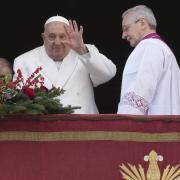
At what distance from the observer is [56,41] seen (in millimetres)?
7203

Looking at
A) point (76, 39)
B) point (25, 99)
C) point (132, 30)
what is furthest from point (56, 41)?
point (25, 99)

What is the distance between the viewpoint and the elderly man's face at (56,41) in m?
7.21

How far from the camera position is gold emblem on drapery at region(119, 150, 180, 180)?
18.8ft

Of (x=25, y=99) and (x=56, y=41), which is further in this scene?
(x=56, y=41)

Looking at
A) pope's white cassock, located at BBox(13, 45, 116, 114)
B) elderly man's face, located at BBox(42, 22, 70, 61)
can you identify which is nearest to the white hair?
pope's white cassock, located at BBox(13, 45, 116, 114)

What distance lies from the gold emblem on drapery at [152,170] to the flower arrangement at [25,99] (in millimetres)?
572

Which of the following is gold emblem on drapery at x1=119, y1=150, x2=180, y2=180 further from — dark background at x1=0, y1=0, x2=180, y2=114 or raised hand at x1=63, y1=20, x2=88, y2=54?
dark background at x1=0, y1=0, x2=180, y2=114

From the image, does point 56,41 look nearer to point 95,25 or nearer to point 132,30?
point 132,30

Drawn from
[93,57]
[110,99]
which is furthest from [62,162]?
[110,99]

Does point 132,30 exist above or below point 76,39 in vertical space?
above

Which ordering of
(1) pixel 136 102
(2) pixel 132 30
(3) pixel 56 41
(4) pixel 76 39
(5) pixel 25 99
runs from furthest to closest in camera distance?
1. (3) pixel 56 41
2. (2) pixel 132 30
3. (4) pixel 76 39
4. (1) pixel 136 102
5. (5) pixel 25 99

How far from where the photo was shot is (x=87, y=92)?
23.6ft

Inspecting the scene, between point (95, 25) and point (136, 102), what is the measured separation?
3525 mm

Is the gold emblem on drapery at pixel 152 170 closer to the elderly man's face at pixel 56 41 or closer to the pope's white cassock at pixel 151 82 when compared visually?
the pope's white cassock at pixel 151 82
